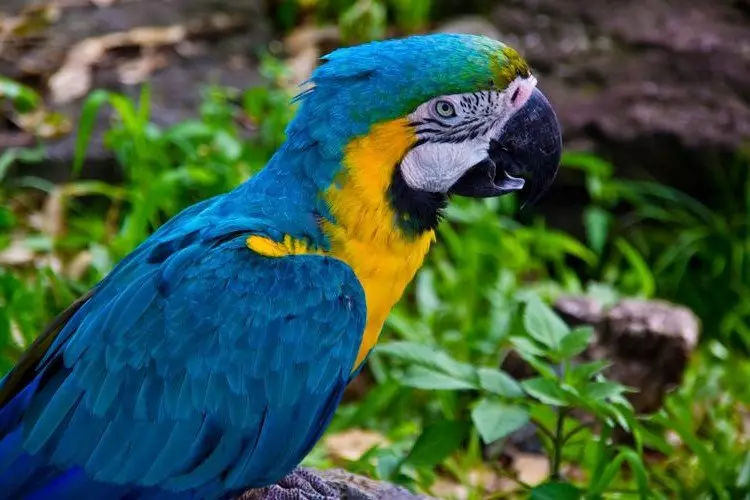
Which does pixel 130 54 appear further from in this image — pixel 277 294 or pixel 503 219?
pixel 277 294

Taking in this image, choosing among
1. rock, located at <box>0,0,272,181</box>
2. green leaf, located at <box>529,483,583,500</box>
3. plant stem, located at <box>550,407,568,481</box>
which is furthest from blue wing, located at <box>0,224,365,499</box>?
rock, located at <box>0,0,272,181</box>

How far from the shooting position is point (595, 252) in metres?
3.61

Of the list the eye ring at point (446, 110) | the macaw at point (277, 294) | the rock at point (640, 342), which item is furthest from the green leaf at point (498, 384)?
the rock at point (640, 342)

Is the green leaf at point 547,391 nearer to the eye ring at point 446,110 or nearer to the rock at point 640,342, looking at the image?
the eye ring at point 446,110

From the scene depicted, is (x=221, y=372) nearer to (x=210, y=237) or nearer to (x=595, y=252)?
(x=210, y=237)

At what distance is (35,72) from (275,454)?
2799 mm

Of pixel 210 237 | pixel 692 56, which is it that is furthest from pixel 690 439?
pixel 692 56

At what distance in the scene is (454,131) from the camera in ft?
5.32

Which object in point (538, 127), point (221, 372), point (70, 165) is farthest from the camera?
point (70, 165)

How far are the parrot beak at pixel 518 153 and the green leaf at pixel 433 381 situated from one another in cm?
44

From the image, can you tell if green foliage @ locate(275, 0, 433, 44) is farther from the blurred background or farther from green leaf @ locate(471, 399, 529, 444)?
green leaf @ locate(471, 399, 529, 444)

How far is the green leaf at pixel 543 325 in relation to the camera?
79.0 inches

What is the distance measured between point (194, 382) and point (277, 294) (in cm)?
19

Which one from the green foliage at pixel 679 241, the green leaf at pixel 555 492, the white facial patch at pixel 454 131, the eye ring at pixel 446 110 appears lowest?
the green foliage at pixel 679 241
